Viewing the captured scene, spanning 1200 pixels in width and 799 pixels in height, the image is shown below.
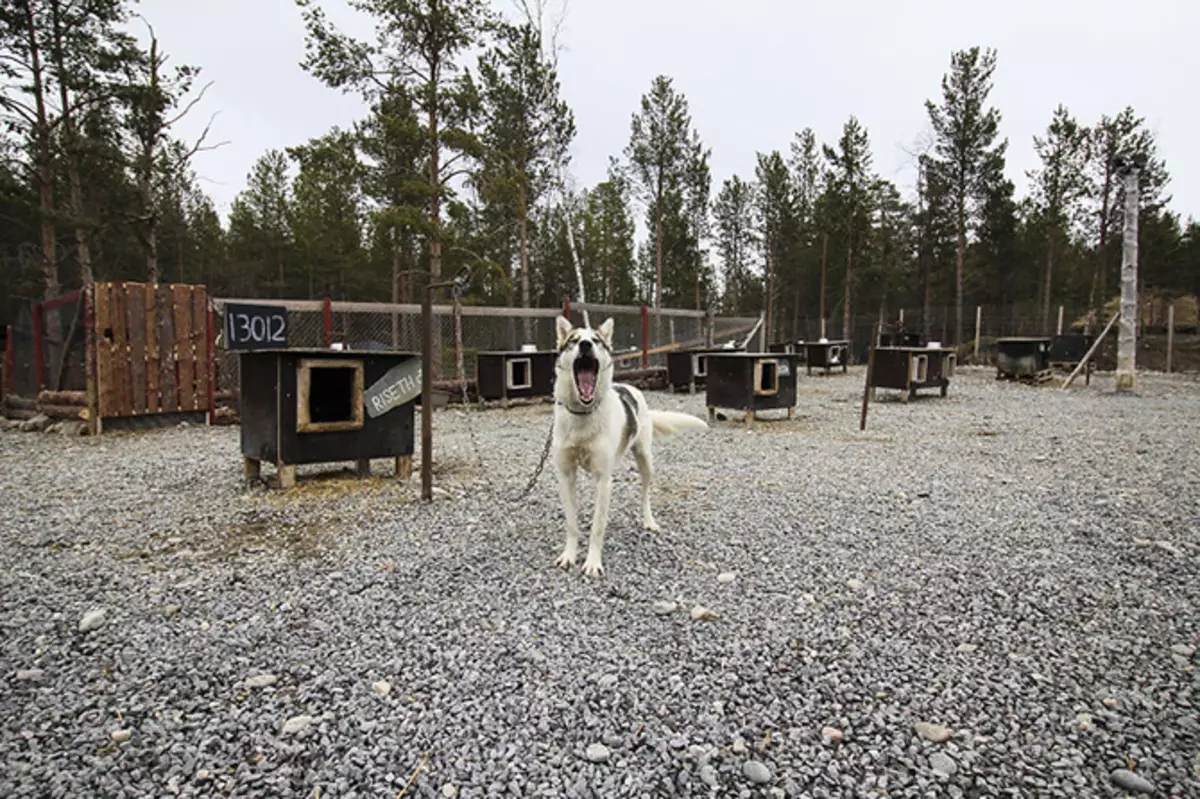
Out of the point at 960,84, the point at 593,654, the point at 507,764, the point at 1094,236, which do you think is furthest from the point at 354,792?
the point at 1094,236

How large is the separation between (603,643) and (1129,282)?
57.0 feet

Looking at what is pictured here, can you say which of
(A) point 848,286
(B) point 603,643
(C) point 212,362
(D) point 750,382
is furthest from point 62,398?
(A) point 848,286

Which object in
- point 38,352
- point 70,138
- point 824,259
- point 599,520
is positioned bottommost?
point 599,520

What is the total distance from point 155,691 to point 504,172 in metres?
14.3

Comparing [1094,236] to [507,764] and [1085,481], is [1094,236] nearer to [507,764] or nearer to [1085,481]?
[1085,481]

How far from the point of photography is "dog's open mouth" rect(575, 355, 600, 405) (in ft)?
11.0

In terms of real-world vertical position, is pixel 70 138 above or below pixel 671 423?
above

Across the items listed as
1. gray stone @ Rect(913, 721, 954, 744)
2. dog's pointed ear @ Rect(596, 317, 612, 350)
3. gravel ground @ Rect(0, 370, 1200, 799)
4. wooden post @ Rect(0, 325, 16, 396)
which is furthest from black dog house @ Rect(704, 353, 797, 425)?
wooden post @ Rect(0, 325, 16, 396)

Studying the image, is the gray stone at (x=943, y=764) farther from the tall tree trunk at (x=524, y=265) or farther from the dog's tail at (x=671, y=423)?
the tall tree trunk at (x=524, y=265)

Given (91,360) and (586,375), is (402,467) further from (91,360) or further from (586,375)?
(91,360)

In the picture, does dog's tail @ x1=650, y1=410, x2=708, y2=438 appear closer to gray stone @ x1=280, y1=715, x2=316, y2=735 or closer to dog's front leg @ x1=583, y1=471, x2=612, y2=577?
dog's front leg @ x1=583, y1=471, x2=612, y2=577

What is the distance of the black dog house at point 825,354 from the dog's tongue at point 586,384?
809 inches

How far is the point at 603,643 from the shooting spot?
2.70 metres

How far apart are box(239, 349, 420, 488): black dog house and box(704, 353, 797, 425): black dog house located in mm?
5907
